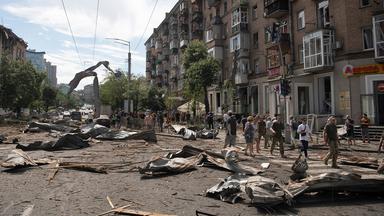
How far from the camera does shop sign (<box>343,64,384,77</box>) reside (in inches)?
1047

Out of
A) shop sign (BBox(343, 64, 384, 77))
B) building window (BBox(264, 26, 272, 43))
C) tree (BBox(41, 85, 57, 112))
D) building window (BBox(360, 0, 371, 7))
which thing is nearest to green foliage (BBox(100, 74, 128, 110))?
tree (BBox(41, 85, 57, 112))

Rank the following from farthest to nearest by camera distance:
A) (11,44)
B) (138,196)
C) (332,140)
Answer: (11,44) < (332,140) < (138,196)

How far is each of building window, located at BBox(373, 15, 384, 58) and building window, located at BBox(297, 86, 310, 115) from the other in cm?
734

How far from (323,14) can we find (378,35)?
A: 5681mm

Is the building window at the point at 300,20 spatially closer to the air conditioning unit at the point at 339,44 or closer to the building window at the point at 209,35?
the air conditioning unit at the point at 339,44

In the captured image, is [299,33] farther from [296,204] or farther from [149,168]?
[296,204]

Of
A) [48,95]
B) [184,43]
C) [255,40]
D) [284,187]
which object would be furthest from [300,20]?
[48,95]

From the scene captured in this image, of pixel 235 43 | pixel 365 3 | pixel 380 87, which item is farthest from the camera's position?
pixel 235 43

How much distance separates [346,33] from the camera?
2827 cm

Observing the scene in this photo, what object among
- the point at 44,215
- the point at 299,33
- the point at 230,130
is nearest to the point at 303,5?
the point at 299,33

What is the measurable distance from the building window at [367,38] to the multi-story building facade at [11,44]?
4573cm

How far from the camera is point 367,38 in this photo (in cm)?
2789

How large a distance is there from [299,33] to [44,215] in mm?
30384

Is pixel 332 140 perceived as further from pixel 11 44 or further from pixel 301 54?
pixel 11 44
